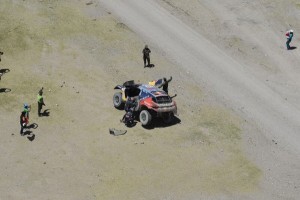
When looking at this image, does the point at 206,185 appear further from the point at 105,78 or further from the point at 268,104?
the point at 105,78

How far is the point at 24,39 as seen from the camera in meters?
40.2

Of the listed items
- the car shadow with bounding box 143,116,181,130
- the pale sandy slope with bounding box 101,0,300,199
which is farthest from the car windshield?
the pale sandy slope with bounding box 101,0,300,199

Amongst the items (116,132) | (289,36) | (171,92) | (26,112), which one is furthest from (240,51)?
(26,112)

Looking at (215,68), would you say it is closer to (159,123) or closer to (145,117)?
(159,123)

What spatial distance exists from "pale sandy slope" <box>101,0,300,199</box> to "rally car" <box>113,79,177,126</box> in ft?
17.5

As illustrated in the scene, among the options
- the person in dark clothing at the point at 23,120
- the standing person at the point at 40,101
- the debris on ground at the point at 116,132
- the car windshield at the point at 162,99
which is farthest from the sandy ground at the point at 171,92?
the car windshield at the point at 162,99

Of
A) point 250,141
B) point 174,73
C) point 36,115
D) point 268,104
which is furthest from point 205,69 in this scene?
point 36,115

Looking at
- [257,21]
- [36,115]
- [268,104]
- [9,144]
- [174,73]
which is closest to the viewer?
[9,144]

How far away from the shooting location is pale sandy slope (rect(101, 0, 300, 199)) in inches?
1332

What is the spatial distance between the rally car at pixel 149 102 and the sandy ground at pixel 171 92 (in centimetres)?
78

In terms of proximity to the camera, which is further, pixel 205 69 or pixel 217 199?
pixel 205 69

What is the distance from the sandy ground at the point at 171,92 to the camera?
26.5 metres

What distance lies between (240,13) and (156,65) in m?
12.4

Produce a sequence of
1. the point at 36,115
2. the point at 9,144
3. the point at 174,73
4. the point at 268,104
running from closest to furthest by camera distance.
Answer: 1. the point at 9,144
2. the point at 36,115
3. the point at 268,104
4. the point at 174,73
